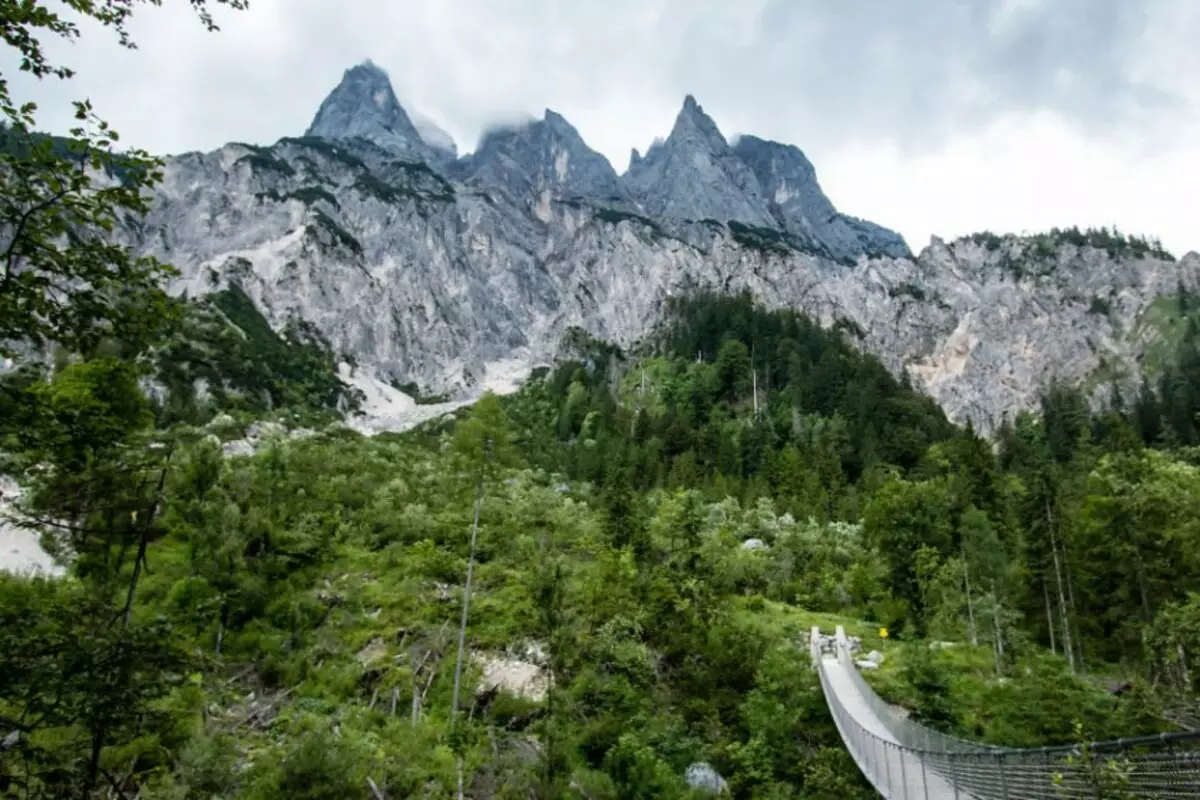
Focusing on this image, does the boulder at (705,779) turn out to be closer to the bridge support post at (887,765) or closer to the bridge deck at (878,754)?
the bridge deck at (878,754)

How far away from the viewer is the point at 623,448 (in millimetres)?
78750

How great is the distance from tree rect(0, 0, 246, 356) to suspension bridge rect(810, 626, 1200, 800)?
8.40 m

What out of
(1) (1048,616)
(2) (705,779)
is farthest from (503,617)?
(1) (1048,616)

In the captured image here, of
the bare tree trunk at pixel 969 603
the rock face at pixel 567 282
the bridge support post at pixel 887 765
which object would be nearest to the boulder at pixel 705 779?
the bridge support post at pixel 887 765

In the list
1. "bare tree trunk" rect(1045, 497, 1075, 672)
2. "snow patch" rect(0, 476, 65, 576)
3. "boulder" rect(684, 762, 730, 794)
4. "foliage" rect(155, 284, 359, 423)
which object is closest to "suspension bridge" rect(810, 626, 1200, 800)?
"boulder" rect(684, 762, 730, 794)

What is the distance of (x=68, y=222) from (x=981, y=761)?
45.5 feet

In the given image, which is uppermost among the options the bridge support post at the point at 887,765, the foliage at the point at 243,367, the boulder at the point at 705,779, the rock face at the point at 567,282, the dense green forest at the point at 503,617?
the rock face at the point at 567,282

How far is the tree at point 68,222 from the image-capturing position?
5.64 meters

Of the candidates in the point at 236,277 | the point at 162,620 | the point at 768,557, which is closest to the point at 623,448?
the point at 768,557

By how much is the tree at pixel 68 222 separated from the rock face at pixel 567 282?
128863 mm

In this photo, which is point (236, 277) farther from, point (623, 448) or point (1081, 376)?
→ point (1081, 376)

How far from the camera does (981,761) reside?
1228 cm

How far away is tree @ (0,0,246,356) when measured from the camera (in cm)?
564

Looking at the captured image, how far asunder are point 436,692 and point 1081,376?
15352 centimetres
